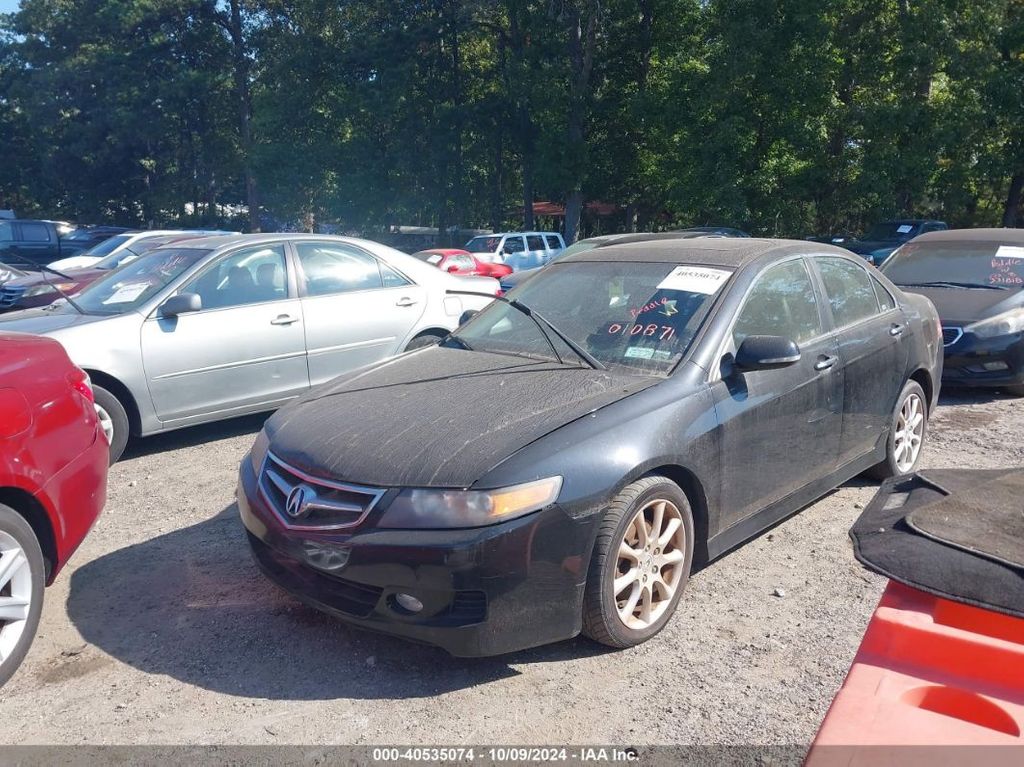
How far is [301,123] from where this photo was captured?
3519 cm

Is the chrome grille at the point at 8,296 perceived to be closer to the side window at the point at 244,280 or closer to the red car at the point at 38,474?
the side window at the point at 244,280

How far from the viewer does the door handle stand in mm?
→ 4364

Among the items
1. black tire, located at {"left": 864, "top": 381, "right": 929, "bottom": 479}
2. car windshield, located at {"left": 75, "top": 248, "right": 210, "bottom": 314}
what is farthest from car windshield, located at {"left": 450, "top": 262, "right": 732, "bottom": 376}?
car windshield, located at {"left": 75, "top": 248, "right": 210, "bottom": 314}

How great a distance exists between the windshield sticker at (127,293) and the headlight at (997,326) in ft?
23.1

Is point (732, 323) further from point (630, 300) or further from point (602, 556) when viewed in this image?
point (602, 556)

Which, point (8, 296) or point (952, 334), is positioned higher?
point (8, 296)

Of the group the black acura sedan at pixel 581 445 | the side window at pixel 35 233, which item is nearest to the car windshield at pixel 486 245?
the side window at pixel 35 233

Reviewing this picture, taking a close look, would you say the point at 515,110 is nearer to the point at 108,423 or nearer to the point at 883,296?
the point at 108,423

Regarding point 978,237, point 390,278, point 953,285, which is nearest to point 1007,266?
point 953,285

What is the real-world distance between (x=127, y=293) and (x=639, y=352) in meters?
4.36

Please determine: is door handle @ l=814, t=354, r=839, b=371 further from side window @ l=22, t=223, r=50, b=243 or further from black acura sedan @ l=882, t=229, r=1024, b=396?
side window @ l=22, t=223, r=50, b=243

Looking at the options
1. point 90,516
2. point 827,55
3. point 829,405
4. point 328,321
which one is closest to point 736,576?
point 829,405

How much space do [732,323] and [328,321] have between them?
388 centimetres

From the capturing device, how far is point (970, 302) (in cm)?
818
